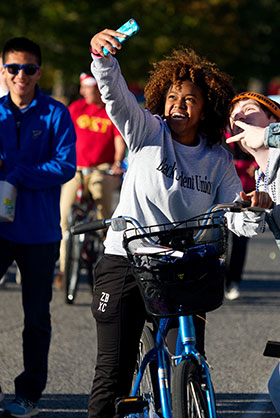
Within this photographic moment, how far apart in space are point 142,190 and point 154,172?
0.33 feet

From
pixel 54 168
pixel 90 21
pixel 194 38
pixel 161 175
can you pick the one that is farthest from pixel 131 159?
pixel 194 38

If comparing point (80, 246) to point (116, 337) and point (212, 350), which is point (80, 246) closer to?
point (212, 350)

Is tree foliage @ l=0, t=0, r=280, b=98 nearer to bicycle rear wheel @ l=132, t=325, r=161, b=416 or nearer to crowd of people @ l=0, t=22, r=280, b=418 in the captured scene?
crowd of people @ l=0, t=22, r=280, b=418

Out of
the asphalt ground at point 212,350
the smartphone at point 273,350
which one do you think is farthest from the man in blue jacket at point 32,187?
the smartphone at point 273,350

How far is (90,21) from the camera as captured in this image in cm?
3189

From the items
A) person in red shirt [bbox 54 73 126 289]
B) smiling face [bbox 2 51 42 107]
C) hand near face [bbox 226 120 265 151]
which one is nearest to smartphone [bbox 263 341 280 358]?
hand near face [bbox 226 120 265 151]

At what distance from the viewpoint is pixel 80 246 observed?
890 cm

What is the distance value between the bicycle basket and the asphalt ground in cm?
196

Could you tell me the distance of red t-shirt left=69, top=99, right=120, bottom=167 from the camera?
952 centimetres

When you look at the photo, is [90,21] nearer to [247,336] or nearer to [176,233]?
[247,336]

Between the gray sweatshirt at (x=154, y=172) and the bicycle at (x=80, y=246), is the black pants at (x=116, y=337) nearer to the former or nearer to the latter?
the gray sweatshirt at (x=154, y=172)

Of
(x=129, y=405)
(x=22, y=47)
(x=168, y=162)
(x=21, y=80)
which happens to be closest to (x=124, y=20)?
(x=22, y=47)

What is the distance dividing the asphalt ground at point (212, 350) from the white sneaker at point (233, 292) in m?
0.08

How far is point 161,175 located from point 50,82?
43.2m
